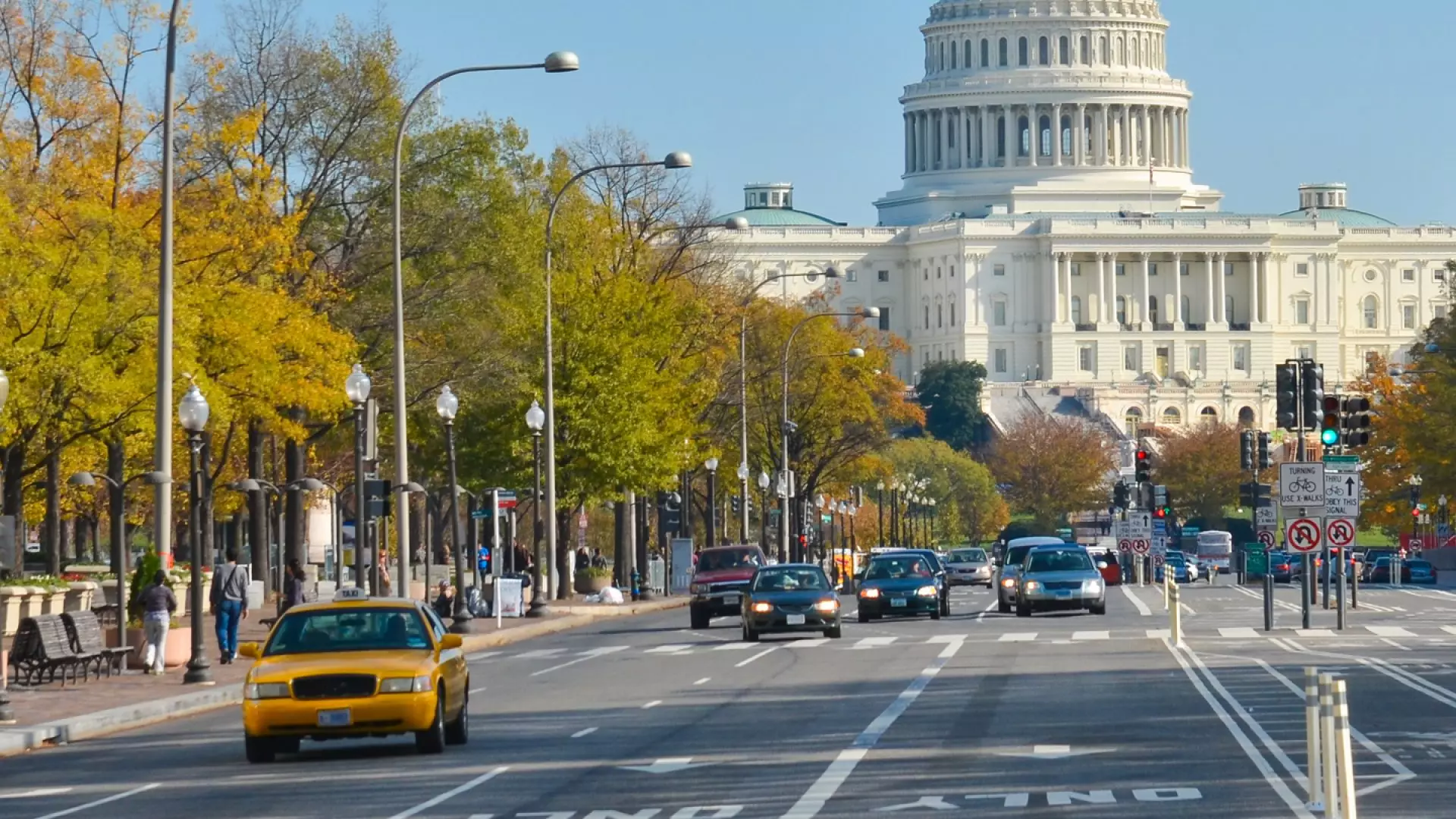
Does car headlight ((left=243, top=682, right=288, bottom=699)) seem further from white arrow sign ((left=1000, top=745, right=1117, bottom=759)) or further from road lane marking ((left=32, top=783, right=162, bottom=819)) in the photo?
white arrow sign ((left=1000, top=745, right=1117, bottom=759))

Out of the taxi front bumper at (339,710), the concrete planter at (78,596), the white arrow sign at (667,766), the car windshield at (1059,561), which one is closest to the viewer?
the white arrow sign at (667,766)

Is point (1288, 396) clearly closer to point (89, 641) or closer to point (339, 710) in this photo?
point (89, 641)

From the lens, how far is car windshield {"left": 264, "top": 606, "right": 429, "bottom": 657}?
23.5 metres

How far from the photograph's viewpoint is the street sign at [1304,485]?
42844mm

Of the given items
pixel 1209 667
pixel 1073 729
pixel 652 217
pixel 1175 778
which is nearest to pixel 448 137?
pixel 652 217

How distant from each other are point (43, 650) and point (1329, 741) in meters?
19.0

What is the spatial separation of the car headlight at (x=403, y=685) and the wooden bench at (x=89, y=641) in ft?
36.8

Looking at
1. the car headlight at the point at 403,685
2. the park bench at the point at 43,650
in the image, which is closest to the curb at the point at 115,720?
the park bench at the point at 43,650

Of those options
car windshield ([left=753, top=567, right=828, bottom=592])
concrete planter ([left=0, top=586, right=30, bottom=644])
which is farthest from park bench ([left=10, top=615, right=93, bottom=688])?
car windshield ([left=753, top=567, right=828, bottom=592])

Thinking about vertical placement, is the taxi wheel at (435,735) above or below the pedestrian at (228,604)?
below

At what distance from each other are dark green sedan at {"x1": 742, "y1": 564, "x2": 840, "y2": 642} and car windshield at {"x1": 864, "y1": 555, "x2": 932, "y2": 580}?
8.80 meters

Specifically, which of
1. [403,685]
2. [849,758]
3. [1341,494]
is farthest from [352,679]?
[1341,494]

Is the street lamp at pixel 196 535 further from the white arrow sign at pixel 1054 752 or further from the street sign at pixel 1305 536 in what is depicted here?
the street sign at pixel 1305 536

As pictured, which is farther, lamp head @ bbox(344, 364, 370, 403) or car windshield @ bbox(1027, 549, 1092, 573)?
car windshield @ bbox(1027, 549, 1092, 573)
